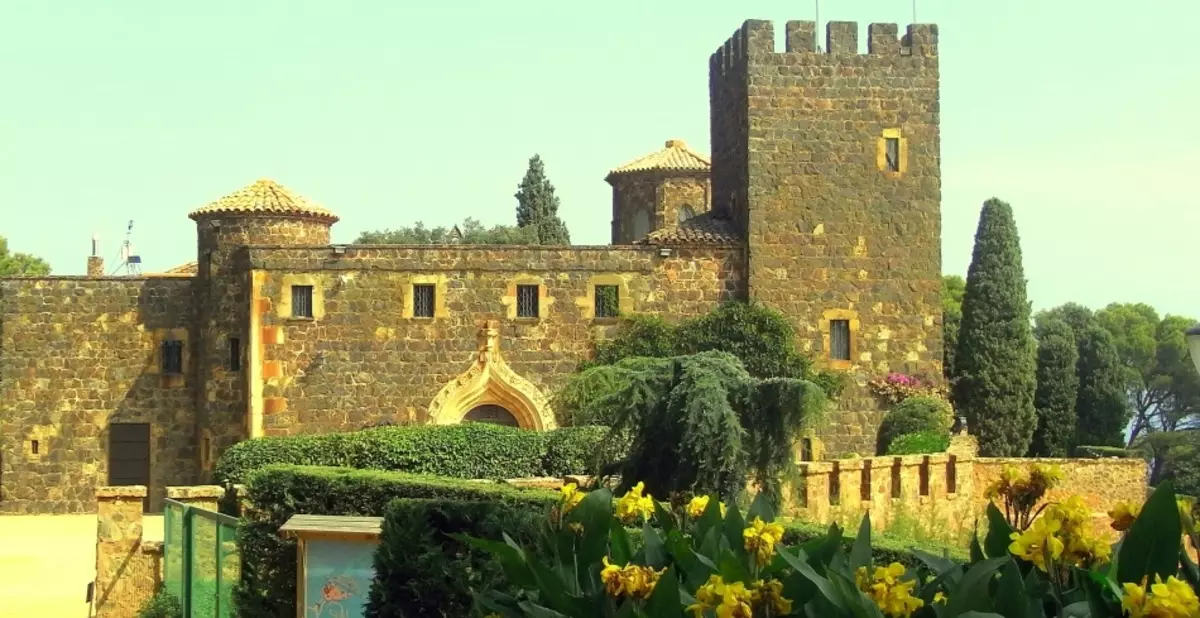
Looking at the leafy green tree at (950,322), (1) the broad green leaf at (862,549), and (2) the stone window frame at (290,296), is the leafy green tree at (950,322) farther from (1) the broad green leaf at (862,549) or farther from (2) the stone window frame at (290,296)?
(1) the broad green leaf at (862,549)

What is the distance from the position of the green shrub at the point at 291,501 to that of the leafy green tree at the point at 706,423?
2194 millimetres

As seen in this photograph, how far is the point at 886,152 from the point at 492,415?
9474mm

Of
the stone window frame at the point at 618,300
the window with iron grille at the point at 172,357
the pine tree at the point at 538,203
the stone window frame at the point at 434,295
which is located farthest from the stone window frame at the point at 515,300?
the pine tree at the point at 538,203

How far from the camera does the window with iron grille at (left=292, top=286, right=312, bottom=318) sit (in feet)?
116

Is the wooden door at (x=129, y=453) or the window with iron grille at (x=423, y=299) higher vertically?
the window with iron grille at (x=423, y=299)

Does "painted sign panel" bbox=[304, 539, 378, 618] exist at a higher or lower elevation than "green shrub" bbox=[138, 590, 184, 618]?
higher

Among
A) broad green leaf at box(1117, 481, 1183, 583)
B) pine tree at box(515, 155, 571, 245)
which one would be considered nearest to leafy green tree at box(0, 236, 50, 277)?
pine tree at box(515, 155, 571, 245)

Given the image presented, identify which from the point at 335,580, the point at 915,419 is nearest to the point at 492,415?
the point at 915,419

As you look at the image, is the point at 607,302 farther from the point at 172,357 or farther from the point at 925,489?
the point at 172,357

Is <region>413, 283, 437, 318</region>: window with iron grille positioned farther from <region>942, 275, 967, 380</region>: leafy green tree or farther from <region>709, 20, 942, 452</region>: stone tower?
<region>942, 275, 967, 380</region>: leafy green tree

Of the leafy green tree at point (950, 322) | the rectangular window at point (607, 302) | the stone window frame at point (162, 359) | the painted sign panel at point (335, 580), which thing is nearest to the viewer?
the painted sign panel at point (335, 580)

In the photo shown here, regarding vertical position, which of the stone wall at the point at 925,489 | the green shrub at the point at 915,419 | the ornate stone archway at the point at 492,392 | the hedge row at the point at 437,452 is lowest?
the stone wall at the point at 925,489

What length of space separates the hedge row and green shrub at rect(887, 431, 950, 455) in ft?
19.5

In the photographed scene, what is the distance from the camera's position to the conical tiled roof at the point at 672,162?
49250 mm
